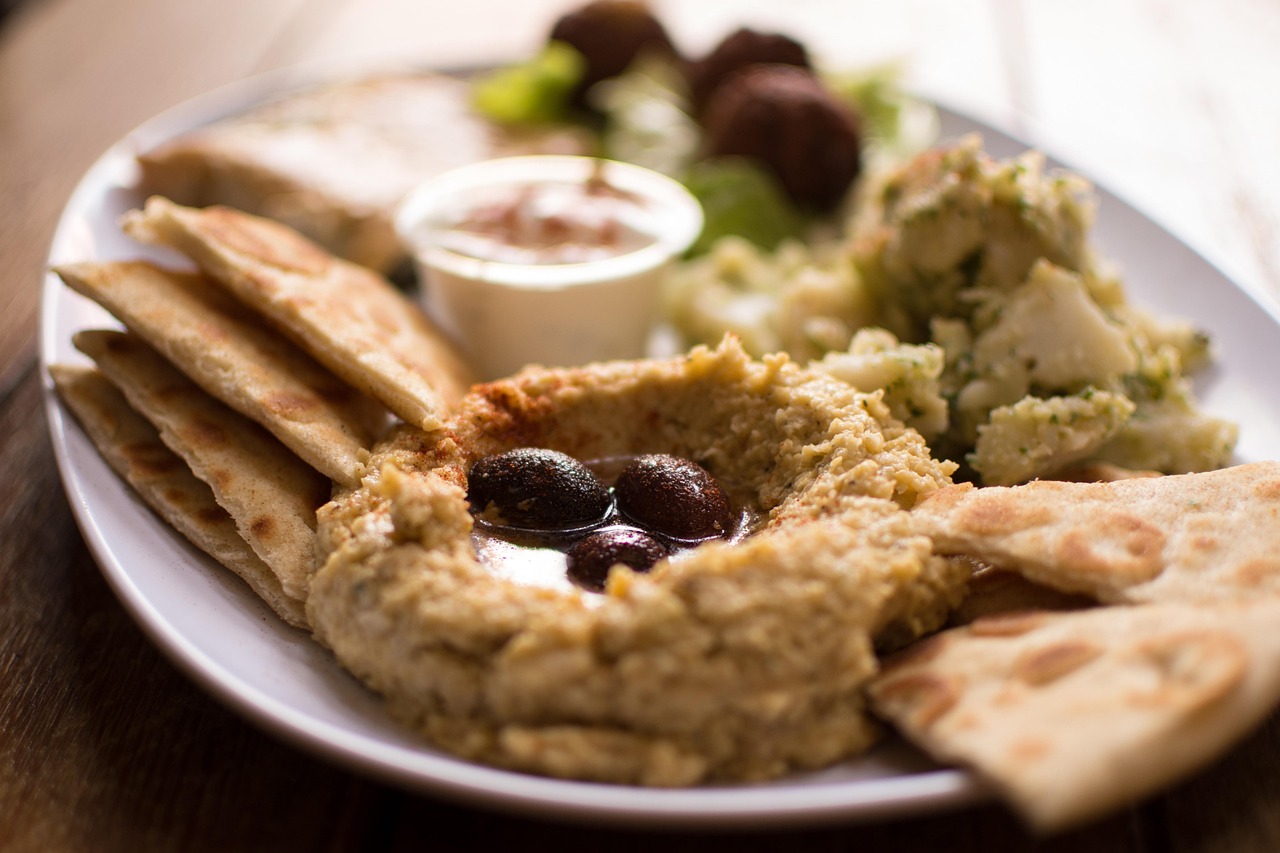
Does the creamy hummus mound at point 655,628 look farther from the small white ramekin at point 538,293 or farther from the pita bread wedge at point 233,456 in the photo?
the small white ramekin at point 538,293

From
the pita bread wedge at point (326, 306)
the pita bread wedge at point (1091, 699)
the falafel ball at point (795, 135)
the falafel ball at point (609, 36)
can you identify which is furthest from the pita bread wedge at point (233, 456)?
the falafel ball at point (609, 36)

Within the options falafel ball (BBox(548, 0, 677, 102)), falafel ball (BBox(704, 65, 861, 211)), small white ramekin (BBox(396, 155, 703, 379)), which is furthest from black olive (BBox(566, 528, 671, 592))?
falafel ball (BBox(548, 0, 677, 102))

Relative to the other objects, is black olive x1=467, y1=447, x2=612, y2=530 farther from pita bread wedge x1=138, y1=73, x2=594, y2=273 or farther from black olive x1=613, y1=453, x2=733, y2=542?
pita bread wedge x1=138, y1=73, x2=594, y2=273

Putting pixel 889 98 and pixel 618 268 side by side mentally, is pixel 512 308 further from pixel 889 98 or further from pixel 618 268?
pixel 889 98

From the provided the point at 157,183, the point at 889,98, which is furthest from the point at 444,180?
the point at 889,98

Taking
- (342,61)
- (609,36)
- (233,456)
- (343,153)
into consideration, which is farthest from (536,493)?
(342,61)

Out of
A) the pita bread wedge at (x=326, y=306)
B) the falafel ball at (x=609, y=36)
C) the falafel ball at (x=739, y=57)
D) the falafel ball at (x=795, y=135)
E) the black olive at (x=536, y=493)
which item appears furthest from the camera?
the falafel ball at (x=609, y=36)

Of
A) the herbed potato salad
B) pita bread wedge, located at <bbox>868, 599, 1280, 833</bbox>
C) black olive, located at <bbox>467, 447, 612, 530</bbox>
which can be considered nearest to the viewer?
pita bread wedge, located at <bbox>868, 599, 1280, 833</bbox>
